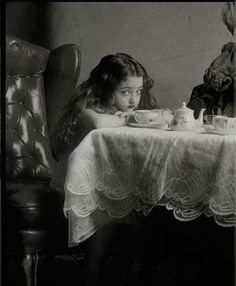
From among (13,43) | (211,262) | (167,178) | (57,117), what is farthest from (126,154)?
(13,43)

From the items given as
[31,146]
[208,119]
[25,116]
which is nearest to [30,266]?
[31,146]

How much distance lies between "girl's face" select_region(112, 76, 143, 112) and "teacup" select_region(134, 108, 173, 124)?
4cm

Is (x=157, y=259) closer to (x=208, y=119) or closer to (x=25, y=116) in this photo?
(x=208, y=119)

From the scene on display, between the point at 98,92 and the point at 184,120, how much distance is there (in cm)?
28

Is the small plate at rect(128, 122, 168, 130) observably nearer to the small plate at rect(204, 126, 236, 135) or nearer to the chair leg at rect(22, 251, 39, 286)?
the small plate at rect(204, 126, 236, 135)

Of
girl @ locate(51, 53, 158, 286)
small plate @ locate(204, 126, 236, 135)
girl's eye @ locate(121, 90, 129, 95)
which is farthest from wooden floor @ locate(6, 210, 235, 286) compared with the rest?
girl's eye @ locate(121, 90, 129, 95)

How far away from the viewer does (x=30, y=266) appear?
1503 millimetres

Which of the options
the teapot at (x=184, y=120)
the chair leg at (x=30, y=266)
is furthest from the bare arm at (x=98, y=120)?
the chair leg at (x=30, y=266)

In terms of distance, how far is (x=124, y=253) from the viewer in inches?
55.9

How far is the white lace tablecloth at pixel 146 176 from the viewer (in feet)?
4.13

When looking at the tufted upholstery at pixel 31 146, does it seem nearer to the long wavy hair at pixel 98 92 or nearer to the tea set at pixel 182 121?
the long wavy hair at pixel 98 92

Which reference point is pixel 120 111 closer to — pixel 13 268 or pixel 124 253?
pixel 124 253

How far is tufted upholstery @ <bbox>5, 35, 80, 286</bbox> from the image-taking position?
150 centimetres

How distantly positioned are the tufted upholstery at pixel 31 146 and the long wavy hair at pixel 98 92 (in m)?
0.04
